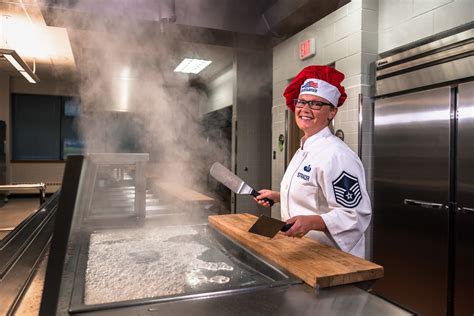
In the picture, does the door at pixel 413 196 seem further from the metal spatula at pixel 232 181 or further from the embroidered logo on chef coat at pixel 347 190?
the metal spatula at pixel 232 181

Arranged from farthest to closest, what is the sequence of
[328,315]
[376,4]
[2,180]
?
[2,180] → [376,4] → [328,315]

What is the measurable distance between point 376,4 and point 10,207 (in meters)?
7.50

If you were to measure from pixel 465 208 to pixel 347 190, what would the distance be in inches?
48.4

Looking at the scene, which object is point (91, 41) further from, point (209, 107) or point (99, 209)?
point (209, 107)

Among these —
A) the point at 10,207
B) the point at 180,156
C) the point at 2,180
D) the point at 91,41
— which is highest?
the point at 91,41

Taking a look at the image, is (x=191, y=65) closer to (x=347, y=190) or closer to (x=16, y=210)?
(x=16, y=210)

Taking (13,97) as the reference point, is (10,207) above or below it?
below

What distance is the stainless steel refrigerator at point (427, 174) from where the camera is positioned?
2.05 meters

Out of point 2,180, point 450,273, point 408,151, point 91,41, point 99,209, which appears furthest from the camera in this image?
point 2,180

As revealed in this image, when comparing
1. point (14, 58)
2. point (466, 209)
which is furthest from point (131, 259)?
point (14, 58)

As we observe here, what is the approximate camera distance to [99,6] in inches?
54.8

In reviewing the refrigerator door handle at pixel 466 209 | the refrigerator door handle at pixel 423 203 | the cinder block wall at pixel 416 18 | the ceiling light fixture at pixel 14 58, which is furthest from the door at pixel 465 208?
the ceiling light fixture at pixel 14 58

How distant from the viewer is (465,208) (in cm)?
204

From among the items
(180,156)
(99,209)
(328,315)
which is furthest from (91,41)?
(328,315)
